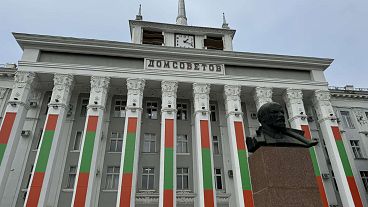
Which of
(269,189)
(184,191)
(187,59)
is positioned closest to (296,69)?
(187,59)

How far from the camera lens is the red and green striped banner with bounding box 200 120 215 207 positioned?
18500 millimetres

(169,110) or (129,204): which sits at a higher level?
(169,110)

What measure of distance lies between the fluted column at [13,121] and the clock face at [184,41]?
12915mm

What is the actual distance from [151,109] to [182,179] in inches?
267

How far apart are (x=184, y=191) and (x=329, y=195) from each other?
11.6 m

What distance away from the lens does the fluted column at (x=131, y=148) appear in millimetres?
17811

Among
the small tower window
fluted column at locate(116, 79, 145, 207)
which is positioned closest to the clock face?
the small tower window

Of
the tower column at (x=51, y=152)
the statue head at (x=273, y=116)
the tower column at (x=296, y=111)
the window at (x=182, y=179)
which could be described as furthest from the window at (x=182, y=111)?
the statue head at (x=273, y=116)

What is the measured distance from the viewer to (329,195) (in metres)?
21.8

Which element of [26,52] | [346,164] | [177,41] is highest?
[177,41]

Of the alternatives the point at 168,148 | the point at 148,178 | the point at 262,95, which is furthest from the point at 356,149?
the point at 148,178

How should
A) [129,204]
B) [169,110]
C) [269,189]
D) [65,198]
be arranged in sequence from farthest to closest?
[169,110] < [65,198] < [129,204] < [269,189]

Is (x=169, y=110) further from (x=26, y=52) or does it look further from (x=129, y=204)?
(x=26, y=52)

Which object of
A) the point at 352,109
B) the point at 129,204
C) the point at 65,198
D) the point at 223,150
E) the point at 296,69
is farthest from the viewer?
the point at 352,109
